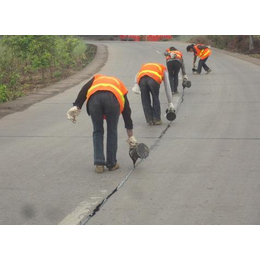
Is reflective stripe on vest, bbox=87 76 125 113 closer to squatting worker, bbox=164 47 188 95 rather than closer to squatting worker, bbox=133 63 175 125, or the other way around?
squatting worker, bbox=133 63 175 125

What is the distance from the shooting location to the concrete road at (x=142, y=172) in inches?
269

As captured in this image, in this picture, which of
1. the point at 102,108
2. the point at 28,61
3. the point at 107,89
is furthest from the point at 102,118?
the point at 28,61

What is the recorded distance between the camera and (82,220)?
659cm

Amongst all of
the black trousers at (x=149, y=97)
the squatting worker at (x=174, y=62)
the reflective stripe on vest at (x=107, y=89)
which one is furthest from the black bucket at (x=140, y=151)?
the squatting worker at (x=174, y=62)

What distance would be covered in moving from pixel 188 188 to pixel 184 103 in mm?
9245

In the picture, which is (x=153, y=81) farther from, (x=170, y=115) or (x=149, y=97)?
(x=170, y=115)

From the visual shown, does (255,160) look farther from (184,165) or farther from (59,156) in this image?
(59,156)

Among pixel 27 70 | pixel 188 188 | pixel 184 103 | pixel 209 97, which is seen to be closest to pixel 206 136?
pixel 188 188

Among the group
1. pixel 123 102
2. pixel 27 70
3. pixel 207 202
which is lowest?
pixel 27 70

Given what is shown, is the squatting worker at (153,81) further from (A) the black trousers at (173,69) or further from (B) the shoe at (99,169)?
(A) the black trousers at (173,69)

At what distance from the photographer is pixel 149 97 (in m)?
13.2

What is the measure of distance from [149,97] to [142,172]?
4.47 metres

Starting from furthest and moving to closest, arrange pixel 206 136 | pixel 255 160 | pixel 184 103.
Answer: pixel 184 103 → pixel 206 136 → pixel 255 160

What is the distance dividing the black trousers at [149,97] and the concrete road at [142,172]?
0.29 m
